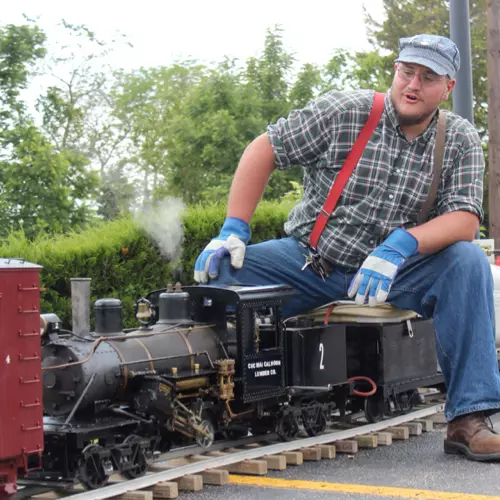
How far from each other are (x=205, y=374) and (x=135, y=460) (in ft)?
2.27

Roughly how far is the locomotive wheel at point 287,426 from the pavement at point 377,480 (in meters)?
0.34

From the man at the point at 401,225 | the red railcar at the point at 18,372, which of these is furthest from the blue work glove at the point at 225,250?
Result: the red railcar at the point at 18,372

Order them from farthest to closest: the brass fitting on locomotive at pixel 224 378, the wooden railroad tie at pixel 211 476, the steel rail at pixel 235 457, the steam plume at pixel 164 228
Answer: the steam plume at pixel 164 228 → the brass fitting on locomotive at pixel 224 378 → the wooden railroad tie at pixel 211 476 → the steel rail at pixel 235 457

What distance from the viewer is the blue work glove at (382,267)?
583cm

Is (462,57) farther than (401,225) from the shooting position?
Yes

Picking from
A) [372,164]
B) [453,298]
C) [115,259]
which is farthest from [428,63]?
[115,259]

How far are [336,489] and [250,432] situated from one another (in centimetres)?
157

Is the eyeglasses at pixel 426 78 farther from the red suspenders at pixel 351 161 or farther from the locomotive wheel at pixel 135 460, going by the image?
the locomotive wheel at pixel 135 460

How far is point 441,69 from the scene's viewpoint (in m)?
6.05

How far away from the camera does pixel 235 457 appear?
5.73 m

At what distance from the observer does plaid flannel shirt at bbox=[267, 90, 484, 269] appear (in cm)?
619

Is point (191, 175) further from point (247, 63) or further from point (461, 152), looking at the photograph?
point (461, 152)

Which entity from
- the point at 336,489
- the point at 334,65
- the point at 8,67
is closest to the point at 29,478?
the point at 336,489

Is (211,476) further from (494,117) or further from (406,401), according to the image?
(494,117)
